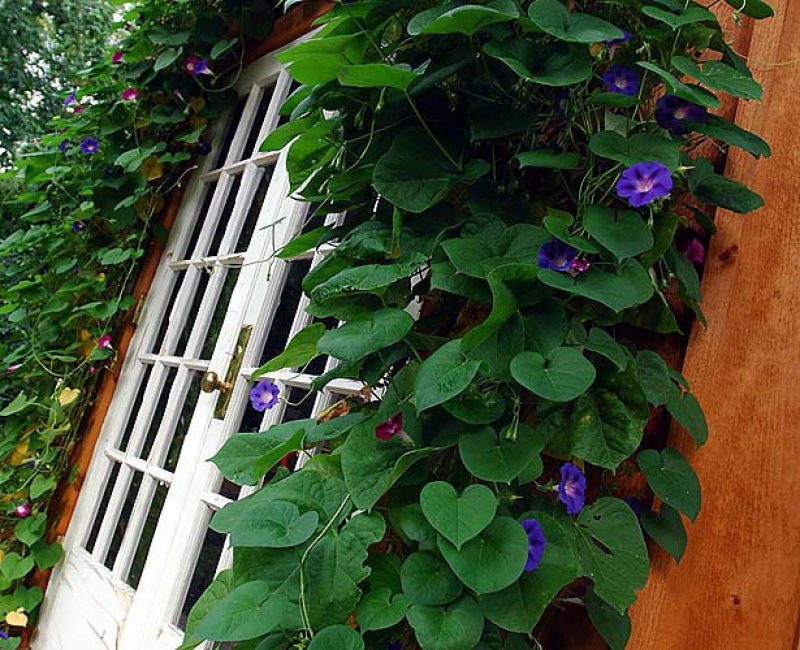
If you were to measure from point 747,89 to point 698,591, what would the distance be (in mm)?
586

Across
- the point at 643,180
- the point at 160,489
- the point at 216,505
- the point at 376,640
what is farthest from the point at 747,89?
the point at 160,489

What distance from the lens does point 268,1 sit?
2117 millimetres

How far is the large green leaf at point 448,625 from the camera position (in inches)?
26.1

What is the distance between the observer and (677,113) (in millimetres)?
829

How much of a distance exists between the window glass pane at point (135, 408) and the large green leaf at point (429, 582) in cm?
170

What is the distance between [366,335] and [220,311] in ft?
3.95

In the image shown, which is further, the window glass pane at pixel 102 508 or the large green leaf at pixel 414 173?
the window glass pane at pixel 102 508

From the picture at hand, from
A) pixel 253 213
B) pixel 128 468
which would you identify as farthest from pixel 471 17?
pixel 128 468

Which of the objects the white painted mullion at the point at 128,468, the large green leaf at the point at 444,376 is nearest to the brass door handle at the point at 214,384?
the white painted mullion at the point at 128,468

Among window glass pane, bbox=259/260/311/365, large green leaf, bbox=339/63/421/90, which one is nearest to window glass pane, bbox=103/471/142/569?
window glass pane, bbox=259/260/311/365

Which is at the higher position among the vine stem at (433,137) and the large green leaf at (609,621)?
the vine stem at (433,137)

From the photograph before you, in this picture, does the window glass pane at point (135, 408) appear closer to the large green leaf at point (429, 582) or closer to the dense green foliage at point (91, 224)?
the dense green foliage at point (91, 224)

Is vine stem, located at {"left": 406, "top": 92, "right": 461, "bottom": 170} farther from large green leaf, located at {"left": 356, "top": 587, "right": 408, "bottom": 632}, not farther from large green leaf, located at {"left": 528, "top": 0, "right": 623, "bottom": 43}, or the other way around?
large green leaf, located at {"left": 356, "top": 587, "right": 408, "bottom": 632}

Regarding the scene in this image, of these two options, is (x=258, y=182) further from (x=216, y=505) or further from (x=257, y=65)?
(x=216, y=505)
